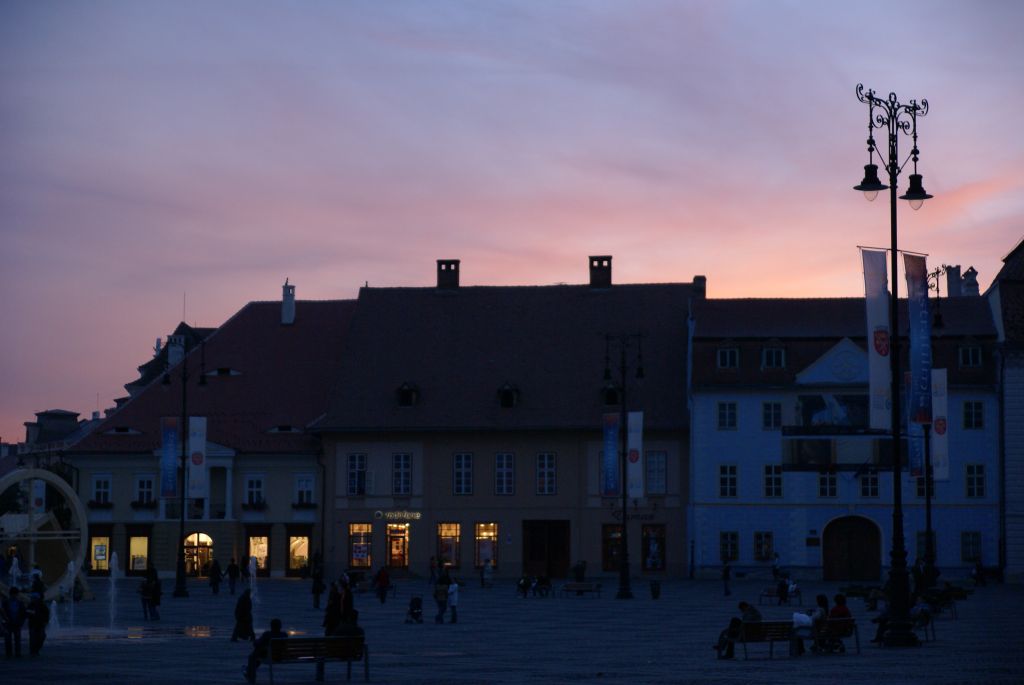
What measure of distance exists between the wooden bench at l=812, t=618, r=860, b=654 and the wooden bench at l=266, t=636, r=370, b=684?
903cm

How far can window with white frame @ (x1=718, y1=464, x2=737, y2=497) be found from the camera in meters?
76.6

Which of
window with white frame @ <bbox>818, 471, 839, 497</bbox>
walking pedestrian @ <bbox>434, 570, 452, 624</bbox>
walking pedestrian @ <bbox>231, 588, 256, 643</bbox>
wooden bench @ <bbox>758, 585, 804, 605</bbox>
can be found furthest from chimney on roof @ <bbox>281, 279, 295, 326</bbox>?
walking pedestrian @ <bbox>231, 588, 256, 643</bbox>

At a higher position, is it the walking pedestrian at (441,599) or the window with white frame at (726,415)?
the window with white frame at (726,415)

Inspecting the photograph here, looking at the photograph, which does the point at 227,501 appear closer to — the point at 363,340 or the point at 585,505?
the point at 363,340

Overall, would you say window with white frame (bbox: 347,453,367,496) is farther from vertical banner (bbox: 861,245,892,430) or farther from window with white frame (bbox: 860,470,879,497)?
vertical banner (bbox: 861,245,892,430)

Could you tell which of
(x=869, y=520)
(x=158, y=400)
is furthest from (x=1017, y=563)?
(x=158, y=400)

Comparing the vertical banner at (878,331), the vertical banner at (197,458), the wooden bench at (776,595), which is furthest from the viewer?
the vertical banner at (197,458)

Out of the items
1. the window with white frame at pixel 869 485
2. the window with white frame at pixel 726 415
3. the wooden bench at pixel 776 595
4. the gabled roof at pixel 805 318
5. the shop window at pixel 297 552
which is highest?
the gabled roof at pixel 805 318

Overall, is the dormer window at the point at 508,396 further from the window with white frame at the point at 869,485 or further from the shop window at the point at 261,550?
the window with white frame at the point at 869,485

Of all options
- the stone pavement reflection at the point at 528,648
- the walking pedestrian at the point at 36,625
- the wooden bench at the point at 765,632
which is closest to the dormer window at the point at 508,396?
the stone pavement reflection at the point at 528,648

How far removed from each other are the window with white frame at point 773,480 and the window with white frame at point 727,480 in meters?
1.42

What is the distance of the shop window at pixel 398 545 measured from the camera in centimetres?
7938

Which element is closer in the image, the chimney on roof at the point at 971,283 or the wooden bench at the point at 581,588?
the wooden bench at the point at 581,588

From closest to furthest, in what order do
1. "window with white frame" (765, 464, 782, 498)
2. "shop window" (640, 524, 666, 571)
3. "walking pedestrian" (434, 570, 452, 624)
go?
"walking pedestrian" (434, 570, 452, 624), "window with white frame" (765, 464, 782, 498), "shop window" (640, 524, 666, 571)
